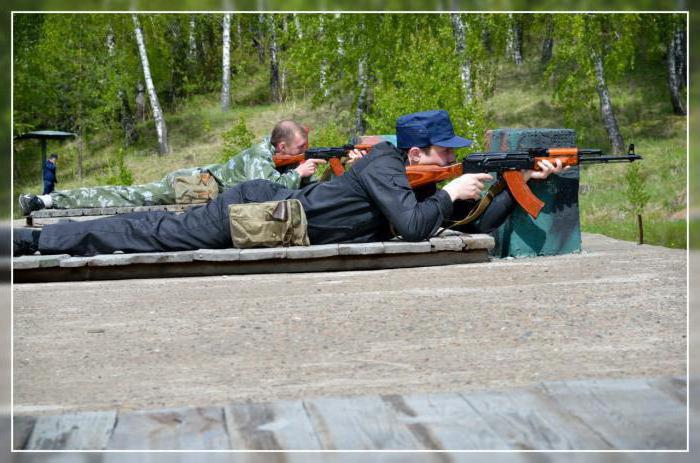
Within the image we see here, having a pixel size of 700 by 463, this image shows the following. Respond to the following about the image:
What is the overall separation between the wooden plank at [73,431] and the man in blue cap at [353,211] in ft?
14.4

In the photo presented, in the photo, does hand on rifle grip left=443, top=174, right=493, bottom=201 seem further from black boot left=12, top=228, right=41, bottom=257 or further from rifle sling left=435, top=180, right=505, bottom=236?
black boot left=12, top=228, right=41, bottom=257

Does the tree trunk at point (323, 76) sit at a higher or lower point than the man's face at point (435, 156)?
higher

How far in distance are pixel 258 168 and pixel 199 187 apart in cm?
179

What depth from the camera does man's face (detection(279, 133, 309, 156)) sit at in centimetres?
1098

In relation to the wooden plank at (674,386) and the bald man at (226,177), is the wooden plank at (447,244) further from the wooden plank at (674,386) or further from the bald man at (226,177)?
the wooden plank at (674,386)

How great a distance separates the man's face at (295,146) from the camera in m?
11.0

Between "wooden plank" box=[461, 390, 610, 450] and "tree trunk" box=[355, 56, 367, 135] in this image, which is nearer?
"wooden plank" box=[461, 390, 610, 450]

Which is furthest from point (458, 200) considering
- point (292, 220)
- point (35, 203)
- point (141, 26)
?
point (141, 26)

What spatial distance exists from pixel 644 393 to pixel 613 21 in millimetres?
25928

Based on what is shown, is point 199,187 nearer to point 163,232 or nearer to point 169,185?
point 169,185

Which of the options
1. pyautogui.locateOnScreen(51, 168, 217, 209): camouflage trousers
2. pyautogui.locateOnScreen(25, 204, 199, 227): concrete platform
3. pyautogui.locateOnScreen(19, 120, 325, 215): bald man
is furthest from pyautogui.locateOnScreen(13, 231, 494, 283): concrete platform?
pyautogui.locateOnScreen(25, 204, 199, 227): concrete platform

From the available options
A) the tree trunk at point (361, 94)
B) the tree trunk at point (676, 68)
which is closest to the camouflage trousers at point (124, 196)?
the tree trunk at point (361, 94)

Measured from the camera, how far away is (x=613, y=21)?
2833 cm

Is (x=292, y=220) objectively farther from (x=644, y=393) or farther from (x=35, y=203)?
(x=35, y=203)
